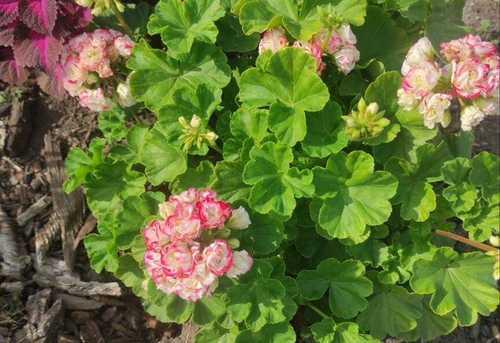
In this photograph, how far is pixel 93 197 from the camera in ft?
8.38

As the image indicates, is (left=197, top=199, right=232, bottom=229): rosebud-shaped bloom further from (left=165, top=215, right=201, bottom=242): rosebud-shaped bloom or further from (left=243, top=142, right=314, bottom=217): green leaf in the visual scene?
(left=243, top=142, right=314, bottom=217): green leaf

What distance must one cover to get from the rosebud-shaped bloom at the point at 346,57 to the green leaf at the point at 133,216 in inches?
33.2

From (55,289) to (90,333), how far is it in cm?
26

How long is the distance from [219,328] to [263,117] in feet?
2.82

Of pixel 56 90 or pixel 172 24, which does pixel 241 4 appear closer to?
pixel 172 24

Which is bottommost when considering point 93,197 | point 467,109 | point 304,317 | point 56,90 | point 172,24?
point 304,317

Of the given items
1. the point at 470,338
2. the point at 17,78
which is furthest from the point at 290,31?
the point at 470,338

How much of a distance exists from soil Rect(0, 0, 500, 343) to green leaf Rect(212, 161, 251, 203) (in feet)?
Result: 2.62

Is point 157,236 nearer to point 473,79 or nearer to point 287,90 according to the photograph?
point 287,90

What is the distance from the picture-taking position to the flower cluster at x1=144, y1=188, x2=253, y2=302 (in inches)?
72.7

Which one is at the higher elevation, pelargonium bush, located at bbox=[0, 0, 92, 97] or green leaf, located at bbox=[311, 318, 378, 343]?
pelargonium bush, located at bbox=[0, 0, 92, 97]

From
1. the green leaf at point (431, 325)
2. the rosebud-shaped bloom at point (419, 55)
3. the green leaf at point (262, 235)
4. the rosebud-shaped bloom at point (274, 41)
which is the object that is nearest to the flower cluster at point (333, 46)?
the rosebud-shaped bloom at point (274, 41)

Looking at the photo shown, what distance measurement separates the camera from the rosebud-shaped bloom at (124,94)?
8.01 feet

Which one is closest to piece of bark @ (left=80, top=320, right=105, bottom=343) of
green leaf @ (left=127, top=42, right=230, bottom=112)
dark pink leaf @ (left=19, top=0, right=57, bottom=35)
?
green leaf @ (left=127, top=42, right=230, bottom=112)
